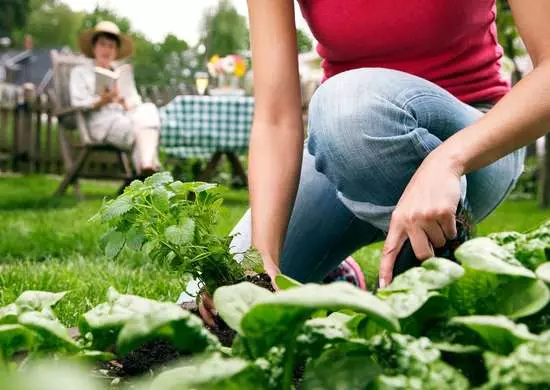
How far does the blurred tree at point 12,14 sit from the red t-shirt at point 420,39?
124ft

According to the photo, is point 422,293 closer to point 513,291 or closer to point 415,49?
point 513,291

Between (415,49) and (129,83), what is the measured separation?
5973 millimetres

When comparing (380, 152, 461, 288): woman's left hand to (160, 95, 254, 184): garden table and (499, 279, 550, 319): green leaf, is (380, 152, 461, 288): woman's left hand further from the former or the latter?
(160, 95, 254, 184): garden table

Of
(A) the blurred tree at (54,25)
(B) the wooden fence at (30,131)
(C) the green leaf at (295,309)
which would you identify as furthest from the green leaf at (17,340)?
(A) the blurred tree at (54,25)

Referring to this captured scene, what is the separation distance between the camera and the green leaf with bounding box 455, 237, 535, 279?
74 cm

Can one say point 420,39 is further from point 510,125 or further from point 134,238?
point 134,238

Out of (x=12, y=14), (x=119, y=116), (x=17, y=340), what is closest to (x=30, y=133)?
(x=119, y=116)

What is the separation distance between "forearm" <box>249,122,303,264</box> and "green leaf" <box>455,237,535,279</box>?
612 millimetres

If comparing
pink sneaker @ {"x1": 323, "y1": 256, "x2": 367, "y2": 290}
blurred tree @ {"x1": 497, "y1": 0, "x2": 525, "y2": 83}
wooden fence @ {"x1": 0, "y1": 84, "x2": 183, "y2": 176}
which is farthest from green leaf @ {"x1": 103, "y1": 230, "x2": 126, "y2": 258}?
wooden fence @ {"x1": 0, "y1": 84, "x2": 183, "y2": 176}

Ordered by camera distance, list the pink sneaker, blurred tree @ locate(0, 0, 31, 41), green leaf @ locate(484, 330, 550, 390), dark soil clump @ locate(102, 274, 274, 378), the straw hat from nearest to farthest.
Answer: green leaf @ locate(484, 330, 550, 390)
dark soil clump @ locate(102, 274, 274, 378)
the pink sneaker
the straw hat
blurred tree @ locate(0, 0, 31, 41)

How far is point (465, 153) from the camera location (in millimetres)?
1177

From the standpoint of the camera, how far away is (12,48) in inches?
1905

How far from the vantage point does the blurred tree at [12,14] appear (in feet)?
124

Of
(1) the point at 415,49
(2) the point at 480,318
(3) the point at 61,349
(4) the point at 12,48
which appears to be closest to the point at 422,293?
(2) the point at 480,318
